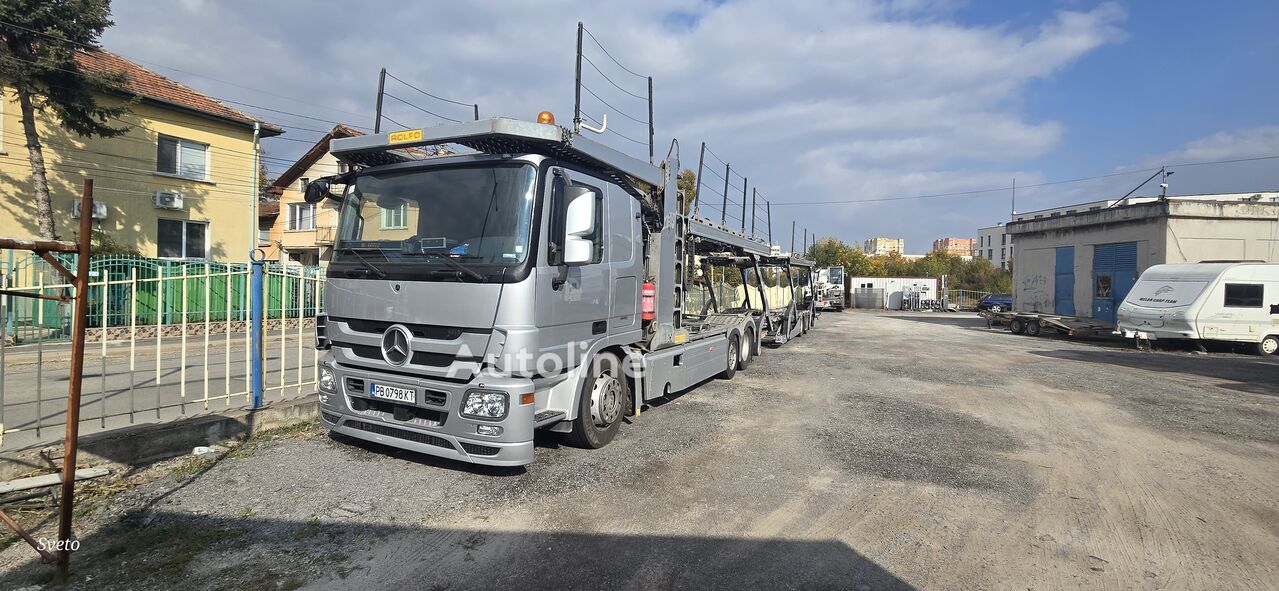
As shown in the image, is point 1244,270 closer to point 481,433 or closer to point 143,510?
point 481,433

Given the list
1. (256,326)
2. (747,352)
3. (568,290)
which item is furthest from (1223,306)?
(256,326)

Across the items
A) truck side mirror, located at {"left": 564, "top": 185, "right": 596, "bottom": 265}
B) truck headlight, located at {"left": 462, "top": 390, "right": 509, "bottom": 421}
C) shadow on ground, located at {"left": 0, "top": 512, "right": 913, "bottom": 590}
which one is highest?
truck side mirror, located at {"left": 564, "top": 185, "right": 596, "bottom": 265}

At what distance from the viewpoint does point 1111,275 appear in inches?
832

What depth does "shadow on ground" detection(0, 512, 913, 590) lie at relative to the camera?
320 centimetres

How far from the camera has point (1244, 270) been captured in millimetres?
15125

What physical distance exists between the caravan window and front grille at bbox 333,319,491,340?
19564 mm

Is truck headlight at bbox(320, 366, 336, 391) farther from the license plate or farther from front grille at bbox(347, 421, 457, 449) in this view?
the license plate

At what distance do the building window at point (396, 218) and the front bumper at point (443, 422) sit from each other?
3.96ft

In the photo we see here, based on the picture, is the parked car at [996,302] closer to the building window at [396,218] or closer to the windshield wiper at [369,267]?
the building window at [396,218]

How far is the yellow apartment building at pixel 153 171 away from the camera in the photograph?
15156 mm

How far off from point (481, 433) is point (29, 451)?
329 centimetres

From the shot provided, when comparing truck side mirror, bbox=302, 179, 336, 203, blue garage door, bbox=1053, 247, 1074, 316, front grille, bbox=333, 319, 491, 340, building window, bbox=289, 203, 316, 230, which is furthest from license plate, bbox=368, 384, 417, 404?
building window, bbox=289, 203, 316, 230

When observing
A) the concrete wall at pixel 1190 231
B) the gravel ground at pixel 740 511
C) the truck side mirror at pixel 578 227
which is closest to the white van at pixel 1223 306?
the concrete wall at pixel 1190 231

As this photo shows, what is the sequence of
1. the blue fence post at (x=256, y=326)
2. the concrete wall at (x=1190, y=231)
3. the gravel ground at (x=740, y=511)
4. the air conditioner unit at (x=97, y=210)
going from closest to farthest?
the gravel ground at (x=740, y=511) < the blue fence post at (x=256, y=326) < the air conditioner unit at (x=97, y=210) < the concrete wall at (x=1190, y=231)
